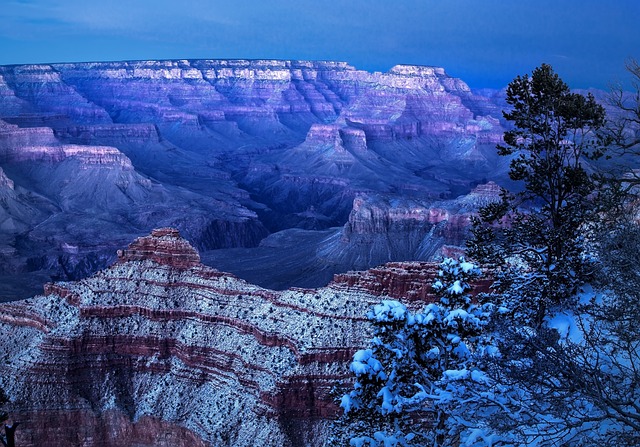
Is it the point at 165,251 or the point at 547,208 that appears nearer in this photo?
the point at 547,208

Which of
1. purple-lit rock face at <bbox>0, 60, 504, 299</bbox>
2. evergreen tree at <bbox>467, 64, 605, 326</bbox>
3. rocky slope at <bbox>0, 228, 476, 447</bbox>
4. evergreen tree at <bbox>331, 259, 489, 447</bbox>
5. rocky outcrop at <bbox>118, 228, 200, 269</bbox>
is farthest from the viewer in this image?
purple-lit rock face at <bbox>0, 60, 504, 299</bbox>

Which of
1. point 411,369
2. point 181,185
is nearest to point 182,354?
point 411,369

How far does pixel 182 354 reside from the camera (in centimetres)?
3531

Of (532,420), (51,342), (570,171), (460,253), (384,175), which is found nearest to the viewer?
(532,420)

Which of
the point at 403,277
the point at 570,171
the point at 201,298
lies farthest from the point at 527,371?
the point at 201,298

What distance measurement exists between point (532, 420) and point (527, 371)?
1.09m

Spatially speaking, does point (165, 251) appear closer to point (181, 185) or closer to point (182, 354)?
point (182, 354)

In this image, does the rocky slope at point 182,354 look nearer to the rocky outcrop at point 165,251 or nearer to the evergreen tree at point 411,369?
the rocky outcrop at point 165,251

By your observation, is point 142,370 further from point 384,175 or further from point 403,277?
point 384,175

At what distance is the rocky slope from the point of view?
3125 centimetres

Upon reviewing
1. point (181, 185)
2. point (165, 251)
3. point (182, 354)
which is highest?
point (181, 185)

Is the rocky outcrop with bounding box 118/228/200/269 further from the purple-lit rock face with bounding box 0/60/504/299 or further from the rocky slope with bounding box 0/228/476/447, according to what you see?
the purple-lit rock face with bounding box 0/60/504/299

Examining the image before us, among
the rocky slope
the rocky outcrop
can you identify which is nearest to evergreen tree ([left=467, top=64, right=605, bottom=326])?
the rocky slope

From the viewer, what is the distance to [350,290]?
35781mm
